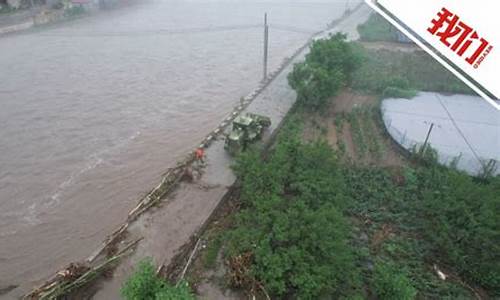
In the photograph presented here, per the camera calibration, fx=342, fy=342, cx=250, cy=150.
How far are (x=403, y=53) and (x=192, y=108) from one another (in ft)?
41.4

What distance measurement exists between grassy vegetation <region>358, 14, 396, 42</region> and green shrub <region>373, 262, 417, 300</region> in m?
18.5

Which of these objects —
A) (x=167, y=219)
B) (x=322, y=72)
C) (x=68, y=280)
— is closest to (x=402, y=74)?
(x=322, y=72)

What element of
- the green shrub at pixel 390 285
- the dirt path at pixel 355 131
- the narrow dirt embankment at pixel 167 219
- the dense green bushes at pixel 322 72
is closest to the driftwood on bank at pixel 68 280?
the narrow dirt embankment at pixel 167 219

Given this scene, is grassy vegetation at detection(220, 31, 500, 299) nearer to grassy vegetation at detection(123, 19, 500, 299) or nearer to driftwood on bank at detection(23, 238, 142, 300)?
grassy vegetation at detection(123, 19, 500, 299)

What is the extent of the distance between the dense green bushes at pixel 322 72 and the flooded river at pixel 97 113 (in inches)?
112

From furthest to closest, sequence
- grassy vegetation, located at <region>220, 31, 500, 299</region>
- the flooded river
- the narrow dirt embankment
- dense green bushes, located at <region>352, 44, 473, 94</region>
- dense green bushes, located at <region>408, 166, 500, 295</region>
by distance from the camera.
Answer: dense green bushes, located at <region>352, 44, 473, 94</region>, the flooded river, dense green bushes, located at <region>408, 166, 500, 295</region>, the narrow dirt embankment, grassy vegetation, located at <region>220, 31, 500, 299</region>

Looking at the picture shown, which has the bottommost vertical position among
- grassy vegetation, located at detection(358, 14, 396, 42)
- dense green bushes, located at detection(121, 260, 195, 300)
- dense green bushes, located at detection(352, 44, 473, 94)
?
dense green bushes, located at detection(352, 44, 473, 94)

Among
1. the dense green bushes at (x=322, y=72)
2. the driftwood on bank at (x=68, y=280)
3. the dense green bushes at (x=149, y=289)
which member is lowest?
the driftwood on bank at (x=68, y=280)

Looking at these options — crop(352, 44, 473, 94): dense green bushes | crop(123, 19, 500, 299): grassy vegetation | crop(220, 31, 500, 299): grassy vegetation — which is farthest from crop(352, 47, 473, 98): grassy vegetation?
crop(220, 31, 500, 299): grassy vegetation

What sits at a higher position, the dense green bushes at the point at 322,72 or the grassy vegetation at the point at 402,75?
the dense green bushes at the point at 322,72

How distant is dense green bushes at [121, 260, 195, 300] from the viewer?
4684mm

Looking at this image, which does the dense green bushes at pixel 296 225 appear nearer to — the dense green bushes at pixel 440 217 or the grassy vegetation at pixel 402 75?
the dense green bushes at pixel 440 217

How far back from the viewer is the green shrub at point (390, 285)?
5.46m

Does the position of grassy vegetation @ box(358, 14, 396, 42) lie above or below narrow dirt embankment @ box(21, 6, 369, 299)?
above
